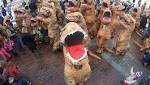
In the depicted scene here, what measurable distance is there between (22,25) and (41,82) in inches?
82.7

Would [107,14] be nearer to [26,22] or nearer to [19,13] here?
[26,22]

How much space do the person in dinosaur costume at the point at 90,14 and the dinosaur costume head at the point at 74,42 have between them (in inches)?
79.9

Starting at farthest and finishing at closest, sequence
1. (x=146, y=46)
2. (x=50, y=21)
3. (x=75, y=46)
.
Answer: (x=146, y=46)
(x=50, y=21)
(x=75, y=46)

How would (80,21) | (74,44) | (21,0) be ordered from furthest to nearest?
(21,0)
(80,21)
(74,44)

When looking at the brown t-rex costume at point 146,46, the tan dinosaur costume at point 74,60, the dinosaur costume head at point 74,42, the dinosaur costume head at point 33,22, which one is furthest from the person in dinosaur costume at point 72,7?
the brown t-rex costume at point 146,46

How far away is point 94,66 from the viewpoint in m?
8.32

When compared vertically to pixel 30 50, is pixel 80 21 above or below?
above

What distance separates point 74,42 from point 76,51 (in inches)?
7.6

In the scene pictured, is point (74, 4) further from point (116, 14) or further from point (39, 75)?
point (39, 75)

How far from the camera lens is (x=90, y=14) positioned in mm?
8688

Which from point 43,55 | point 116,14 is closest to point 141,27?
point 116,14

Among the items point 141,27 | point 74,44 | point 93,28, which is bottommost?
point 141,27

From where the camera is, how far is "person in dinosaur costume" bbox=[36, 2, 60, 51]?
26.9ft

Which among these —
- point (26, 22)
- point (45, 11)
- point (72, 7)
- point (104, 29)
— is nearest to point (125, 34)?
point (104, 29)
